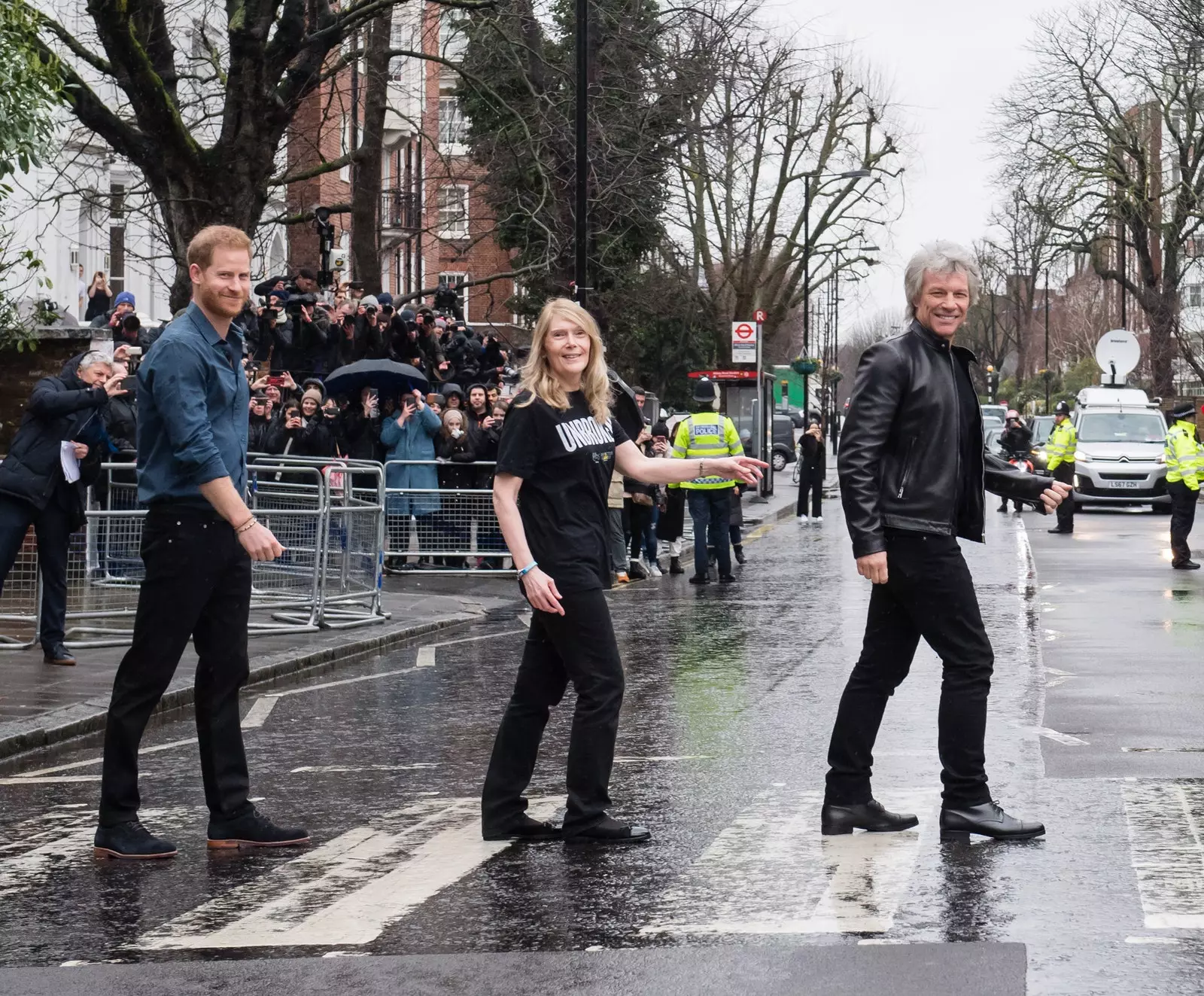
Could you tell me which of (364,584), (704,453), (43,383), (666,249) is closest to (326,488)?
(364,584)

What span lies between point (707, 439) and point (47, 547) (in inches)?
340

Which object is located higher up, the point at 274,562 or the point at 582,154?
the point at 582,154

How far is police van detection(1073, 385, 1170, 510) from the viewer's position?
109 feet

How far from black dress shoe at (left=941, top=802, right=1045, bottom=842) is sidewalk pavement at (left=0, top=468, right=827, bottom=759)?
458 cm

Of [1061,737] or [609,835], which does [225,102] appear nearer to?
[1061,737]

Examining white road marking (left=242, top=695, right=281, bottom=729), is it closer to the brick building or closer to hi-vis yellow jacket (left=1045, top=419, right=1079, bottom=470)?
the brick building

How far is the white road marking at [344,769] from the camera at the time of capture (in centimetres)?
809

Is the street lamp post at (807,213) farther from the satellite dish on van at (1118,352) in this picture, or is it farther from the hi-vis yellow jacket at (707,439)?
the hi-vis yellow jacket at (707,439)

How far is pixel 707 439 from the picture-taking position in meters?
19.0

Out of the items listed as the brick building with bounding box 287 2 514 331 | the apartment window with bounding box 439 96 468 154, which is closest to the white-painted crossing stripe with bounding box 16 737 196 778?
the brick building with bounding box 287 2 514 331

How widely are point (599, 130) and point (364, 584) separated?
10.8m

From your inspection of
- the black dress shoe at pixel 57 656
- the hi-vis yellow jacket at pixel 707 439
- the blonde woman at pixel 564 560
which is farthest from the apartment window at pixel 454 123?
the blonde woman at pixel 564 560

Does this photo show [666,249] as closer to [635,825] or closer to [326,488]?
[326,488]

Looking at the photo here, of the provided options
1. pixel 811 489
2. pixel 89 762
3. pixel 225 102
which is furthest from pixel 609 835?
pixel 811 489
